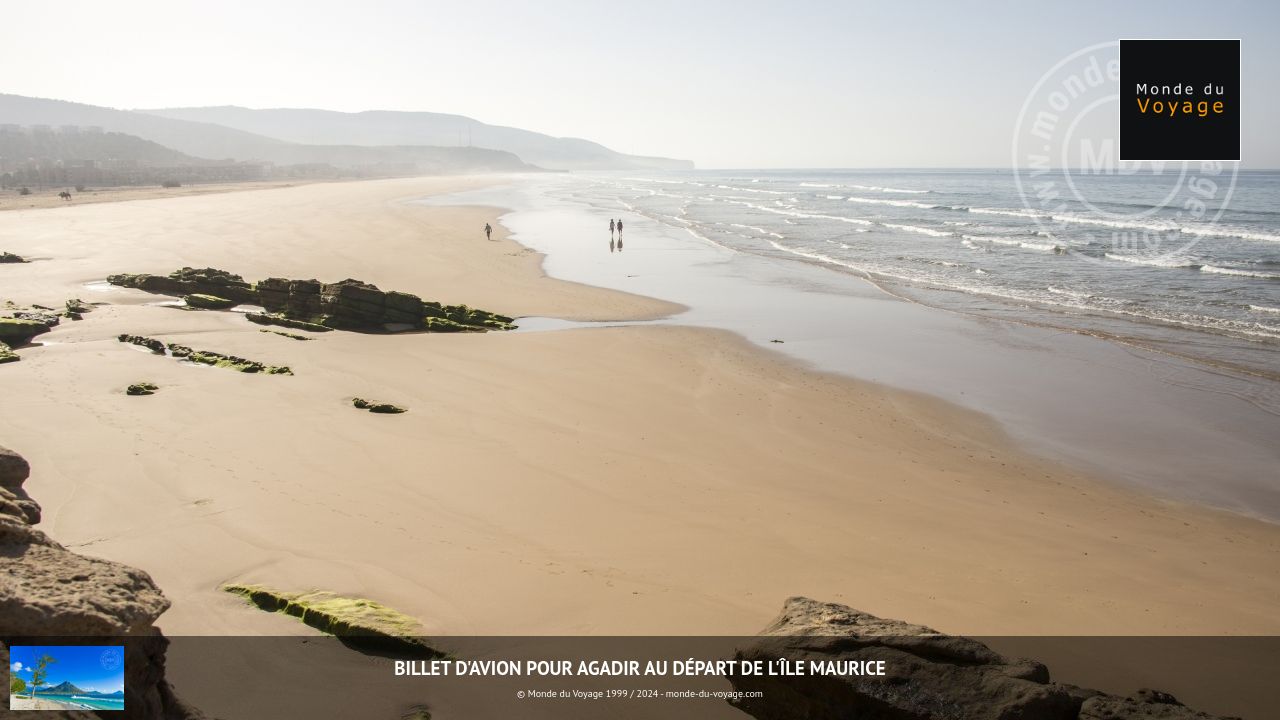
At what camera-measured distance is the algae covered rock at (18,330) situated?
523 inches

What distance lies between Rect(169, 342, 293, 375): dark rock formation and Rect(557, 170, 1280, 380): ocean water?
57.1 ft

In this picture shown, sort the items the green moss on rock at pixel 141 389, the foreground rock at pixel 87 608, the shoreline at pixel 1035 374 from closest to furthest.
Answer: the foreground rock at pixel 87 608 < the shoreline at pixel 1035 374 < the green moss on rock at pixel 141 389

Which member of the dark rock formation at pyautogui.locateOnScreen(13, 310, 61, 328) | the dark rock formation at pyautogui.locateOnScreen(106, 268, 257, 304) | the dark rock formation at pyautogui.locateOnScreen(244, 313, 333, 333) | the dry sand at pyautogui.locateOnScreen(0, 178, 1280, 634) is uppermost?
the dark rock formation at pyautogui.locateOnScreen(106, 268, 257, 304)

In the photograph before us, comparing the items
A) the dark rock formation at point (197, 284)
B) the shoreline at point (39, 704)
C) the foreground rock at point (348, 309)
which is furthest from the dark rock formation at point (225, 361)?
the shoreline at point (39, 704)

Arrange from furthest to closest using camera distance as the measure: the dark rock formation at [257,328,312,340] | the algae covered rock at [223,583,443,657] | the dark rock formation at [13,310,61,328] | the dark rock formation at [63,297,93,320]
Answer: the dark rock formation at [63,297,93,320] → the dark rock formation at [257,328,312,340] → the dark rock formation at [13,310,61,328] → the algae covered rock at [223,583,443,657]

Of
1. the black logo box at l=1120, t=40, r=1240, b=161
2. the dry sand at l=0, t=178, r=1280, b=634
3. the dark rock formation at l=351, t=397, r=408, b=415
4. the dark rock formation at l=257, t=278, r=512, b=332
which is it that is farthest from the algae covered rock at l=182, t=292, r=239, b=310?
the black logo box at l=1120, t=40, r=1240, b=161

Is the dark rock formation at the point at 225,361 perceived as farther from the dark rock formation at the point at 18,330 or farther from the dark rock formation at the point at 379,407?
the dark rock formation at the point at 18,330

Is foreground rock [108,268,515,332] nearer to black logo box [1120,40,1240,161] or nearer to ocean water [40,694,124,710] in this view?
ocean water [40,694,124,710]

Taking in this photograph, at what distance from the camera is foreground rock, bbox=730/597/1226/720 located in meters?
3.70

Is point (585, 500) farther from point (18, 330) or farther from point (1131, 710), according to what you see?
point (18, 330)

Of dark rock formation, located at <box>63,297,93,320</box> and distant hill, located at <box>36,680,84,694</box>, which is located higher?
dark rock formation, located at <box>63,297,93,320</box>

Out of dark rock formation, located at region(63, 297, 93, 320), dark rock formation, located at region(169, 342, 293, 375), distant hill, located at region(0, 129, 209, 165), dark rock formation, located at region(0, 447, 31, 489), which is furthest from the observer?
distant hill, located at region(0, 129, 209, 165)

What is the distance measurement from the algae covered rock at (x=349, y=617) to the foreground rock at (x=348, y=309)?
37.7 feet

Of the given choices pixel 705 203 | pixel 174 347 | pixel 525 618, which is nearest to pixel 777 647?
pixel 525 618
